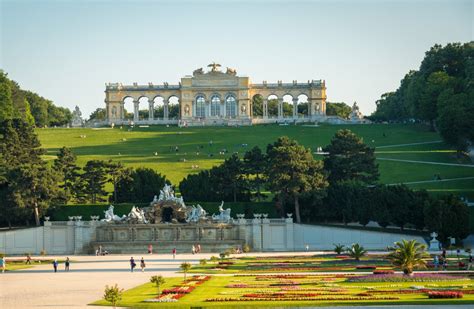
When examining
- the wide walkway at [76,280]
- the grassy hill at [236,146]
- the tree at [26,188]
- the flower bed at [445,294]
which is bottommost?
the wide walkway at [76,280]

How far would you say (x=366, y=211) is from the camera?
7075cm

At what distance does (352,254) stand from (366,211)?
51.2ft

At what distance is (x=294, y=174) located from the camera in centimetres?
7362

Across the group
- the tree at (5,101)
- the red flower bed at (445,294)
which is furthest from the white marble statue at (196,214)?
the red flower bed at (445,294)

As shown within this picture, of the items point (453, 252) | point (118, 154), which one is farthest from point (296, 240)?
point (118, 154)

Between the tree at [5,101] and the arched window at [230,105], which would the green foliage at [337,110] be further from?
the tree at [5,101]

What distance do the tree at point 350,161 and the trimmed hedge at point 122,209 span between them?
5667 millimetres

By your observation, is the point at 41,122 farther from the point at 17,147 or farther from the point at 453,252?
the point at 453,252

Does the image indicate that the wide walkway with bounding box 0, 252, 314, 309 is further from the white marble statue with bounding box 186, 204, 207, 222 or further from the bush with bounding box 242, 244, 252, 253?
the white marble statue with bounding box 186, 204, 207, 222

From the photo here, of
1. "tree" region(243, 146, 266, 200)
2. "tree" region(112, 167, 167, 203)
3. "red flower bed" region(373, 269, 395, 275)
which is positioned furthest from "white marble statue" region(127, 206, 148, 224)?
"red flower bed" region(373, 269, 395, 275)

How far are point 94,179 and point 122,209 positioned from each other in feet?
13.9

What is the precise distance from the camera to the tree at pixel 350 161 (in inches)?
3076

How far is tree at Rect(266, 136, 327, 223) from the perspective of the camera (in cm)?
7338

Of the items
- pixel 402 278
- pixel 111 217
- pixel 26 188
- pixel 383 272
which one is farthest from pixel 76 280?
pixel 26 188
